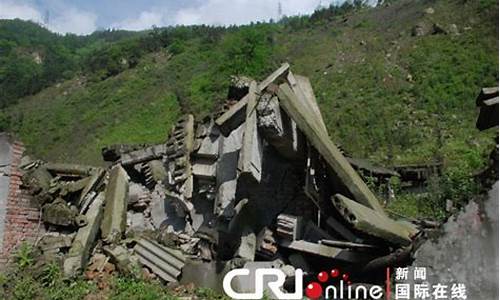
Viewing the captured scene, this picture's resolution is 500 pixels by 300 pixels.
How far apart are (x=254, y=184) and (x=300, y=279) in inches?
54.1

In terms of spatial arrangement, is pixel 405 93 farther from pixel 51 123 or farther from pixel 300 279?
pixel 51 123

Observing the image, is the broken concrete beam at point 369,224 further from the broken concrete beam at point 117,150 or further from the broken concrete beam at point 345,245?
the broken concrete beam at point 117,150

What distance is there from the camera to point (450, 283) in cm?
479

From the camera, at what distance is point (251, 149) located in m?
6.24

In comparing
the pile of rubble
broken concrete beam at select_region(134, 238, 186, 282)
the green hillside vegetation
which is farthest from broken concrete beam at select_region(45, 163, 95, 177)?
the green hillside vegetation

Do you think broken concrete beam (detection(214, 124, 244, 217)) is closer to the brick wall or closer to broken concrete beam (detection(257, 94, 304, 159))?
broken concrete beam (detection(257, 94, 304, 159))

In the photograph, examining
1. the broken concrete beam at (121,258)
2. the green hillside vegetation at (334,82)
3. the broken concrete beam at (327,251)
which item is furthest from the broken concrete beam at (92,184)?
the green hillside vegetation at (334,82)

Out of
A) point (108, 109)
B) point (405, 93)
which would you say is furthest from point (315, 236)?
point (108, 109)

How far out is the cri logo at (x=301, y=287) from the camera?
5355mm

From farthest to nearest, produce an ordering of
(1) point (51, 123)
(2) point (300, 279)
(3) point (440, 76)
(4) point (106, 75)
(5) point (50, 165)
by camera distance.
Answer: (4) point (106, 75)
(1) point (51, 123)
(3) point (440, 76)
(5) point (50, 165)
(2) point (300, 279)

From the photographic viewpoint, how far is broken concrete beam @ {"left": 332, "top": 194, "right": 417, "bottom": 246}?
17.0 feet

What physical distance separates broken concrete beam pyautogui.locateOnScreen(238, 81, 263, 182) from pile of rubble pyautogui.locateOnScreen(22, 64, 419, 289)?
0.01 m

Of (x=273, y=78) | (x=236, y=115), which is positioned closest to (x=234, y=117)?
(x=236, y=115)

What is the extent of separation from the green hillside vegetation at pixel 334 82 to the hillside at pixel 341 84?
85 millimetres
